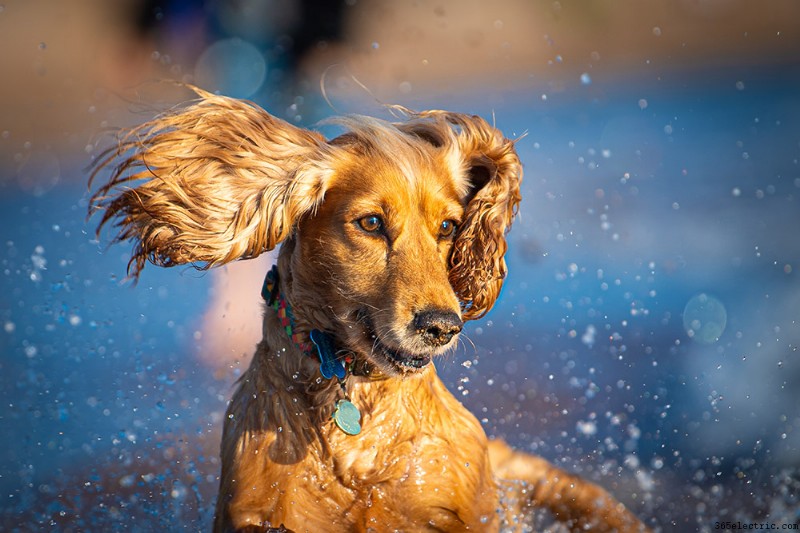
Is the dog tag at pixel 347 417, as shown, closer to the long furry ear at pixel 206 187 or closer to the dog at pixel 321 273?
the dog at pixel 321 273

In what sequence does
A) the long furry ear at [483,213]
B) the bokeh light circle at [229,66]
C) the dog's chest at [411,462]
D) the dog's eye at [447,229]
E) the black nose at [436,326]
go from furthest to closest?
the bokeh light circle at [229,66]
the long furry ear at [483,213]
the dog's eye at [447,229]
the dog's chest at [411,462]
the black nose at [436,326]

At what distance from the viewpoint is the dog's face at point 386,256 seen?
2.71 m

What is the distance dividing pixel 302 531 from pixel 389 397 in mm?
604

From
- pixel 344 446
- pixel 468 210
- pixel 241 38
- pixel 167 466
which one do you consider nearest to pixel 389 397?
pixel 344 446

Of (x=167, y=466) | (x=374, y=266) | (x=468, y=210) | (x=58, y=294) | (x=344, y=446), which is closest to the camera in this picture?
(x=374, y=266)

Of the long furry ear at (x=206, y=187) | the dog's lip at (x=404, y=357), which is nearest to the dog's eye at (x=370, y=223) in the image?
the long furry ear at (x=206, y=187)

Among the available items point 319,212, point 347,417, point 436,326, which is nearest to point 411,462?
point 347,417

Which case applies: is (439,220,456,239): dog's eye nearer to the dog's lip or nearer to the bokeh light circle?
the dog's lip

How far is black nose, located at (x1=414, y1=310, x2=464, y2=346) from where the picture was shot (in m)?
2.64

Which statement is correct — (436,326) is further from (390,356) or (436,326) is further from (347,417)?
(347,417)

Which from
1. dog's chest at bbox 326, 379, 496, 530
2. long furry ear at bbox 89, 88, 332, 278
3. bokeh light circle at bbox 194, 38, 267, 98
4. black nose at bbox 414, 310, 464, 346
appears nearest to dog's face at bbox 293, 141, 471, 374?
black nose at bbox 414, 310, 464, 346

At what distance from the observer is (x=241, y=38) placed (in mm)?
6559

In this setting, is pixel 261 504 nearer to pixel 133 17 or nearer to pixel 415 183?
pixel 415 183

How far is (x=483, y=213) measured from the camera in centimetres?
329
